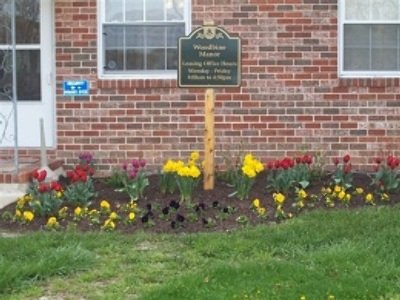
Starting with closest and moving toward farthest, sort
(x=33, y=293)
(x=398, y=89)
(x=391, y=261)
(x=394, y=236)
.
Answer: (x=33, y=293) → (x=391, y=261) → (x=394, y=236) → (x=398, y=89)

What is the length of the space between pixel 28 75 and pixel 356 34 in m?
4.30

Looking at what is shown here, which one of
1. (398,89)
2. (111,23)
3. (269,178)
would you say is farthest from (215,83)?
(398,89)

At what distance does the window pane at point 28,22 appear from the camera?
9.89 meters

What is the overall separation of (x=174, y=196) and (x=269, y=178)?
43.2 inches

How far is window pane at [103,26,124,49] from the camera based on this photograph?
9758 millimetres

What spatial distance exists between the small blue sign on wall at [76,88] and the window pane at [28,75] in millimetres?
458

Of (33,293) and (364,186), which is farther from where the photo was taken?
(364,186)

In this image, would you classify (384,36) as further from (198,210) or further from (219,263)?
(219,263)

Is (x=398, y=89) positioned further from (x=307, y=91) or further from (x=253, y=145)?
(x=253, y=145)

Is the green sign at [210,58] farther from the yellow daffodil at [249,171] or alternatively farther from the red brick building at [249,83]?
the red brick building at [249,83]

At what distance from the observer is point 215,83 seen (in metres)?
8.48

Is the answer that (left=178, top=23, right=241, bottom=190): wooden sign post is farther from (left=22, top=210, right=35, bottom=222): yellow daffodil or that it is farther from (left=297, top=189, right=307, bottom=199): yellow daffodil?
(left=22, top=210, right=35, bottom=222): yellow daffodil

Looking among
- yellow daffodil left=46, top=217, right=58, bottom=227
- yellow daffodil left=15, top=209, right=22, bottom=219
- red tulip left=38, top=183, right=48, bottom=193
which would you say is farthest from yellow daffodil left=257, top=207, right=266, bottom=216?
yellow daffodil left=15, top=209, right=22, bottom=219

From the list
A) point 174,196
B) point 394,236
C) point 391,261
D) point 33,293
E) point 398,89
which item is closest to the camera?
point 33,293
